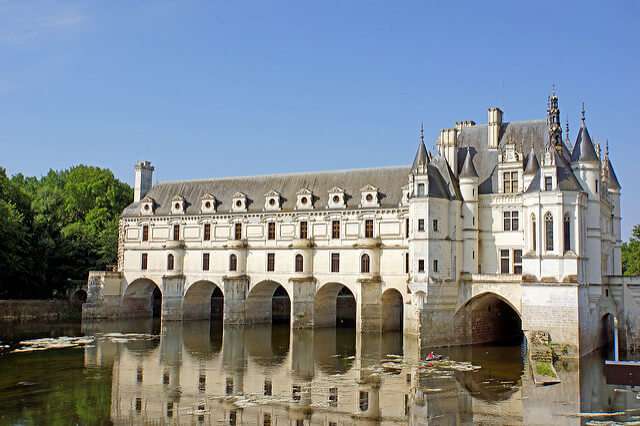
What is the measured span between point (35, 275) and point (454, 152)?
31225 mm

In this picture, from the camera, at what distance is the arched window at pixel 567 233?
91.4 feet

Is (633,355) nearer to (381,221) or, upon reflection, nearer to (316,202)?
(381,221)

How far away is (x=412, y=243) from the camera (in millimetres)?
32188

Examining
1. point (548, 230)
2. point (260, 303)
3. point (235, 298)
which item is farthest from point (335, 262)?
point (548, 230)

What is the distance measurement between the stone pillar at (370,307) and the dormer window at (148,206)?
17779 mm

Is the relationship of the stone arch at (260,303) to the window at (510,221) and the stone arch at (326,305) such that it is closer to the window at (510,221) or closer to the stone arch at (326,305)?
the stone arch at (326,305)

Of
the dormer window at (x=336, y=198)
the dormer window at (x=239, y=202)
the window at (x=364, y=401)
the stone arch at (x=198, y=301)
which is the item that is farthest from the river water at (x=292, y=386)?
the dormer window at (x=239, y=202)

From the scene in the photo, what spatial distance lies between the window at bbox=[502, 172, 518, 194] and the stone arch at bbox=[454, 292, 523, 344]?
531cm

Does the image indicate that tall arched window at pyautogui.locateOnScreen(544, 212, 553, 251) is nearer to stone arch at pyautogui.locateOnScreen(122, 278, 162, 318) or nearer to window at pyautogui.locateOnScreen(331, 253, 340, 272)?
window at pyautogui.locateOnScreen(331, 253, 340, 272)

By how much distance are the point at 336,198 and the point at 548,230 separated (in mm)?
14478

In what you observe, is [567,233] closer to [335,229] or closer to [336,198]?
[335,229]

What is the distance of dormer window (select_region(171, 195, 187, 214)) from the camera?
1779 inches

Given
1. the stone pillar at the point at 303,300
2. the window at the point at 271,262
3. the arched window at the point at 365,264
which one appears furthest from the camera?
the window at the point at 271,262

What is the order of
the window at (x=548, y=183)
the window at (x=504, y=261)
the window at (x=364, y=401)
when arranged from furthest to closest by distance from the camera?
the window at (x=504, y=261) < the window at (x=548, y=183) < the window at (x=364, y=401)
